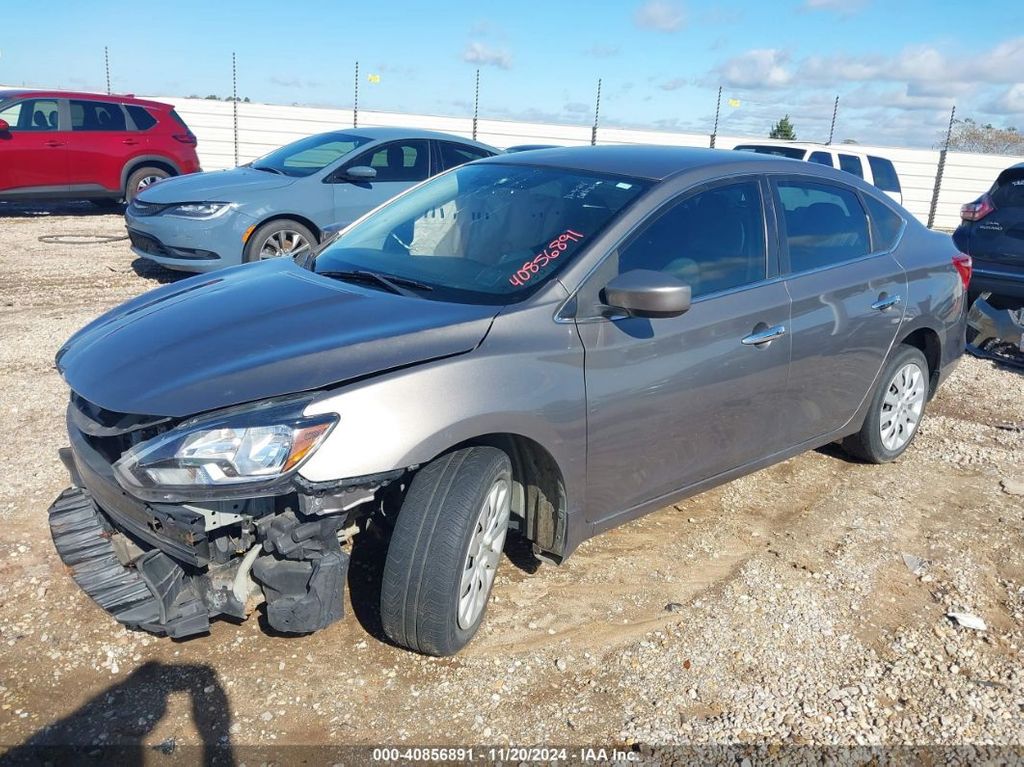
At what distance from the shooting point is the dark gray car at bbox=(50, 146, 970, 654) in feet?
8.72

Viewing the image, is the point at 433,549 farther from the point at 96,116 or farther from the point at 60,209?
the point at 60,209

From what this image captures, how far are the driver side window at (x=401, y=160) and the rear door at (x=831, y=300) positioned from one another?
5404 millimetres

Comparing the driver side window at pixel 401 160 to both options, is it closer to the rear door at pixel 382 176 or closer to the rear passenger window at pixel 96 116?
the rear door at pixel 382 176

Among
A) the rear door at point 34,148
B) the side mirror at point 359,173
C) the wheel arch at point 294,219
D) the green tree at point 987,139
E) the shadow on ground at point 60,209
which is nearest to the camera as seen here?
the wheel arch at point 294,219

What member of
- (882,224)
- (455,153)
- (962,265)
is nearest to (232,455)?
(882,224)

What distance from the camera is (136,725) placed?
2.68 m

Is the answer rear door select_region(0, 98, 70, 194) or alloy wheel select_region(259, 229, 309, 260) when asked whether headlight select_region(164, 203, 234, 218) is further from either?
rear door select_region(0, 98, 70, 194)

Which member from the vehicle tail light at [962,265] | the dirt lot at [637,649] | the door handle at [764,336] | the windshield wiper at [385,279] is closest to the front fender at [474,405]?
the windshield wiper at [385,279]

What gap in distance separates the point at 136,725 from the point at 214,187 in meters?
6.41

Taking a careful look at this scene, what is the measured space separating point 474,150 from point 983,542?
672 centimetres

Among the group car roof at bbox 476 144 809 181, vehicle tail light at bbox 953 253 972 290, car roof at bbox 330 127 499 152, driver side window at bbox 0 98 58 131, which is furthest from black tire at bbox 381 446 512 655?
driver side window at bbox 0 98 58 131

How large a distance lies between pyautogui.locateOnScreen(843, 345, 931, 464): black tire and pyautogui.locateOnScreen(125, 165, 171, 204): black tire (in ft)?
37.9

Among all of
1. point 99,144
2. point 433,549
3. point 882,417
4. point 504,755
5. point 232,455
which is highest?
point 99,144

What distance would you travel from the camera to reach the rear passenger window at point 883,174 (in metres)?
14.6
